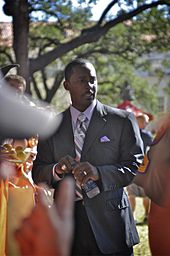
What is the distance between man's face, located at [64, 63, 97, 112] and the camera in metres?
3.59

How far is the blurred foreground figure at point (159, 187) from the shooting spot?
2604mm

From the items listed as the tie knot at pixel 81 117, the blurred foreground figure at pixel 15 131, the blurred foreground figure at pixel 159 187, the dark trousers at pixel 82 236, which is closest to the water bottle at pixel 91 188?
the dark trousers at pixel 82 236


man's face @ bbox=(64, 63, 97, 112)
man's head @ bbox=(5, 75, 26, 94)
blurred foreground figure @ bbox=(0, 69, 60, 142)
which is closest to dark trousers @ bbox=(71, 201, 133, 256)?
blurred foreground figure @ bbox=(0, 69, 60, 142)

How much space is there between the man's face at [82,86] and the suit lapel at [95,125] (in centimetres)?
9

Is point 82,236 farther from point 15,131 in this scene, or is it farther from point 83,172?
point 15,131

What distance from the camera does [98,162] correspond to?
3.56 metres

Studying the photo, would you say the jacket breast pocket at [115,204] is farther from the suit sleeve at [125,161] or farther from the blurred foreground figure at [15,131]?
the blurred foreground figure at [15,131]

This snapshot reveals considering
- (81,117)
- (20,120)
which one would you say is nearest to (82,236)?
(81,117)

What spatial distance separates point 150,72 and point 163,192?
19369mm

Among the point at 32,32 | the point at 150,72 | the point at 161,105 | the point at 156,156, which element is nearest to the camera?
the point at 156,156

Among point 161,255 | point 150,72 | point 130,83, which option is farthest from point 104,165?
point 130,83

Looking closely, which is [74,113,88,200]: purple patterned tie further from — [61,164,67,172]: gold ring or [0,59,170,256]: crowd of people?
[61,164,67,172]: gold ring

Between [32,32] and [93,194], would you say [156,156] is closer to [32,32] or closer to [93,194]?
[93,194]

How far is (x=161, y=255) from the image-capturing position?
257cm
